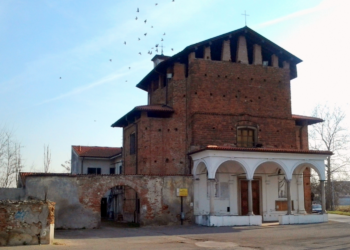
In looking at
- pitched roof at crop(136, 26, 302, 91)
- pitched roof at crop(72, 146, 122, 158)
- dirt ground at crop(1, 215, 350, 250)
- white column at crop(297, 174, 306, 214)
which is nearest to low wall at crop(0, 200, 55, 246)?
dirt ground at crop(1, 215, 350, 250)

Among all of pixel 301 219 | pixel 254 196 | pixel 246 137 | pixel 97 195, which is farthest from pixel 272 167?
pixel 97 195

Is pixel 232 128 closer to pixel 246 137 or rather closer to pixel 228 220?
pixel 246 137

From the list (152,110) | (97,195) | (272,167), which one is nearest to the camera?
Answer: (97,195)

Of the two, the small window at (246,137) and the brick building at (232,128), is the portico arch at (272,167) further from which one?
the small window at (246,137)

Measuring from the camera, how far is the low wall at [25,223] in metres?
15.6

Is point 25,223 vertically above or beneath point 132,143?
beneath

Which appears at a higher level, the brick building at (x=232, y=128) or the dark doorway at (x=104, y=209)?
the brick building at (x=232, y=128)

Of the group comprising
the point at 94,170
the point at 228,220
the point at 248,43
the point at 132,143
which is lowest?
the point at 228,220

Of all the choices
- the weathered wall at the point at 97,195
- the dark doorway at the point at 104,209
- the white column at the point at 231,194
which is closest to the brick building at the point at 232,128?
the white column at the point at 231,194

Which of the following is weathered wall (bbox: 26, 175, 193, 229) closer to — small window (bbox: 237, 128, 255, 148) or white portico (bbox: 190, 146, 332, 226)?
white portico (bbox: 190, 146, 332, 226)

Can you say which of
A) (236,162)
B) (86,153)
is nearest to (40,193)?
(236,162)

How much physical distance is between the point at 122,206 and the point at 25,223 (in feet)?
55.2

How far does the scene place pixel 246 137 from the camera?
28297 mm

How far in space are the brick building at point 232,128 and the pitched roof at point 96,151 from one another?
13.3 m
